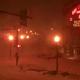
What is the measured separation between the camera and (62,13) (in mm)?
83938

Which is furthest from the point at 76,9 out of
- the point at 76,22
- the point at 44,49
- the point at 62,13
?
the point at 44,49

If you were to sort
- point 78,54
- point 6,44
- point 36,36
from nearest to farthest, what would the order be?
point 78,54 → point 6,44 → point 36,36

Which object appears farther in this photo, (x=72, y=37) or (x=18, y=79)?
(x=72, y=37)

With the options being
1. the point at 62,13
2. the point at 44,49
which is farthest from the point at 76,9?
the point at 44,49

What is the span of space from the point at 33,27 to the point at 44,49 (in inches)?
396

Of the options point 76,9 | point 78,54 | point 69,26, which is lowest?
point 78,54

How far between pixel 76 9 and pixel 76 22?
3.79 m

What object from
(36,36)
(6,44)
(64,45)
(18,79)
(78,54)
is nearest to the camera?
(18,79)

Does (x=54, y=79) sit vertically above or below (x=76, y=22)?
below

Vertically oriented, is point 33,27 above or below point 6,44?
above

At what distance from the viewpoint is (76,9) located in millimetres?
74375

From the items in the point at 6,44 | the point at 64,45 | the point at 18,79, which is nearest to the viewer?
the point at 18,79

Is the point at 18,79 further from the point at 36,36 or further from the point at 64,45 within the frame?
the point at 36,36

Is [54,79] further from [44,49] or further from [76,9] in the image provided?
[44,49]
